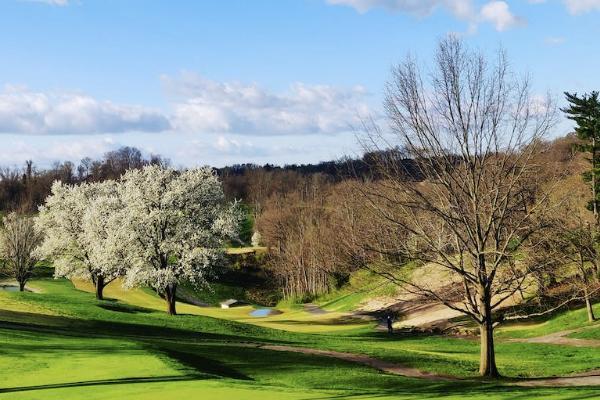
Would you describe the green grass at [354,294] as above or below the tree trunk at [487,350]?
below

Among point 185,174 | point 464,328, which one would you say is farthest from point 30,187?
point 464,328

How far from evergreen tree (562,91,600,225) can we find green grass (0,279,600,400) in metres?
17.5

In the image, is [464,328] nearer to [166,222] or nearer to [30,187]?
[166,222]

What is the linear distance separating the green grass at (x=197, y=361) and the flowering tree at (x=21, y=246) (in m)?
22.7

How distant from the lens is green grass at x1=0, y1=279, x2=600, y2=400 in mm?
17734

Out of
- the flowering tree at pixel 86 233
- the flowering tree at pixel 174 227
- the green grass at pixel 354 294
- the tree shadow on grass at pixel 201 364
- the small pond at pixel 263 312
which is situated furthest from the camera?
the small pond at pixel 263 312

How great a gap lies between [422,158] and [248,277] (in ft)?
278

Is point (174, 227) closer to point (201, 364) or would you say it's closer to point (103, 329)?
point (103, 329)

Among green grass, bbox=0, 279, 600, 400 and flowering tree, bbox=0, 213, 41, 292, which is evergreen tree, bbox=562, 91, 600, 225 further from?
flowering tree, bbox=0, 213, 41, 292

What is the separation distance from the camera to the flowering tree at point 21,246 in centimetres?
6981

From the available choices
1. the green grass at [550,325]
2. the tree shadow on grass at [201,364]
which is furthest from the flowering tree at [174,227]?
the green grass at [550,325]

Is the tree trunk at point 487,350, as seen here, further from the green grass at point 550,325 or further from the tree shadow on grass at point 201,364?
the green grass at point 550,325

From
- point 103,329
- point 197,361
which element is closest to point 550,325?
point 197,361

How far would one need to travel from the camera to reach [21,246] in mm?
70750
